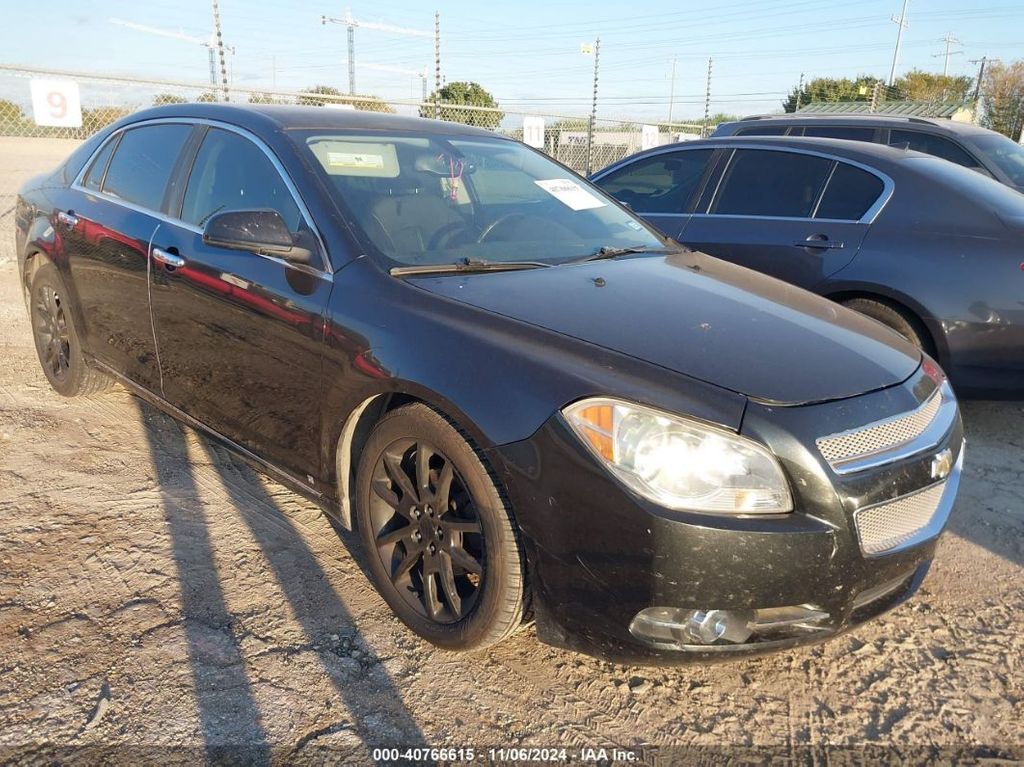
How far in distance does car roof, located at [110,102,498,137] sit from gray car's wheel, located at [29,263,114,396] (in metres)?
1.23

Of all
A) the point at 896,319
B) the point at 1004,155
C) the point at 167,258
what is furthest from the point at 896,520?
the point at 1004,155

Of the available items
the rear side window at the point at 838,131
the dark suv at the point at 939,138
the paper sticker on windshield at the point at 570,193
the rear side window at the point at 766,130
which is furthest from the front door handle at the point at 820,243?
the rear side window at the point at 766,130

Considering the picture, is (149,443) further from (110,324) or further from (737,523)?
(737,523)

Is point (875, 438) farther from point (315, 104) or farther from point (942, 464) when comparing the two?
point (315, 104)

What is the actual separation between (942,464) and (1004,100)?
1391 inches

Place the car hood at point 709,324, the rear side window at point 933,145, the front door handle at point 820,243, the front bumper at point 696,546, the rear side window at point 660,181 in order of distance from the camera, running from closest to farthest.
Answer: the front bumper at point 696,546 → the car hood at point 709,324 → the front door handle at point 820,243 → the rear side window at point 660,181 → the rear side window at point 933,145

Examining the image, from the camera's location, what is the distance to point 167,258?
3357 millimetres

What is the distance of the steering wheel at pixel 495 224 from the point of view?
3064mm

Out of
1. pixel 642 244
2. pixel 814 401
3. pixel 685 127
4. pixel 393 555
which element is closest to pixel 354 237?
pixel 393 555

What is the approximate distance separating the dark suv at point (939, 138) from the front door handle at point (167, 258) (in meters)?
5.54

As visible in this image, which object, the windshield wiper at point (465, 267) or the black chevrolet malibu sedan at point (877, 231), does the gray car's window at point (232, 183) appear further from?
the black chevrolet malibu sedan at point (877, 231)

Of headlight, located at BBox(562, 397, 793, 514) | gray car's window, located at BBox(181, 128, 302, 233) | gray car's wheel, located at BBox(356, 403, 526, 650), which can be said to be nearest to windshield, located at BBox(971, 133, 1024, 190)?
headlight, located at BBox(562, 397, 793, 514)

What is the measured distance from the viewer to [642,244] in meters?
3.51

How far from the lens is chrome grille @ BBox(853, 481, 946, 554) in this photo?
2.11 m
